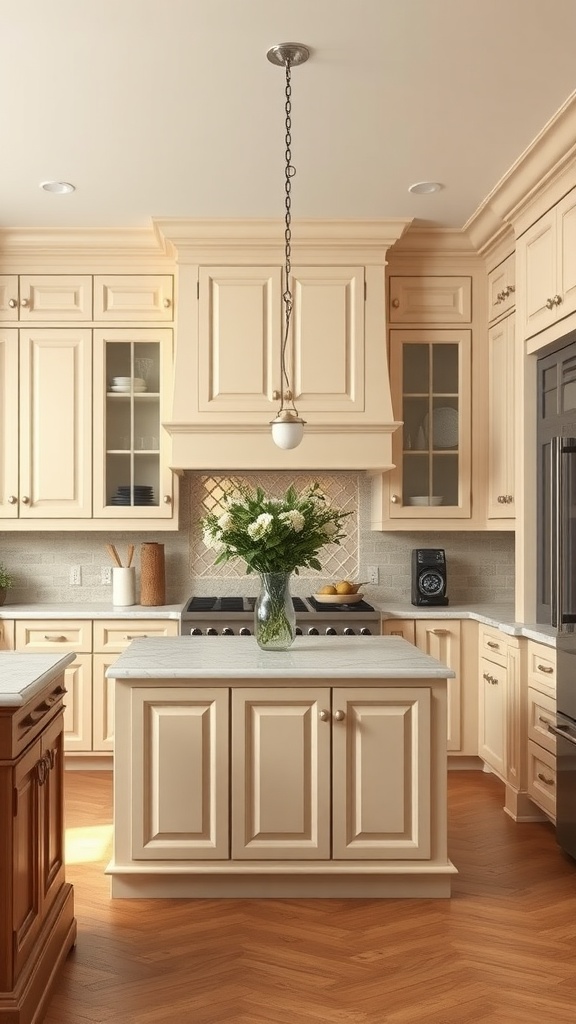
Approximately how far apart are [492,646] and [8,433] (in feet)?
9.23

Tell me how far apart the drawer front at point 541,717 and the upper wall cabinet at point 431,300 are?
2.18 m

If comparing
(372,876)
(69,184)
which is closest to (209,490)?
(69,184)

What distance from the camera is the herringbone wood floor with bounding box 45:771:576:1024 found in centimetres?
254

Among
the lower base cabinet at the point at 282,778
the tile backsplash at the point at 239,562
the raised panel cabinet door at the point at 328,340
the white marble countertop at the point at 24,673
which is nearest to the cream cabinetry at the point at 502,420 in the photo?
the tile backsplash at the point at 239,562

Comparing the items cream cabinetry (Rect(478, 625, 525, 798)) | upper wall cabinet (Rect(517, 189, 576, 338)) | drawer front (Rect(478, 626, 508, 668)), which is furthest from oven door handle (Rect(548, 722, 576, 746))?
upper wall cabinet (Rect(517, 189, 576, 338))

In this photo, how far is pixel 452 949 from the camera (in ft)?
9.50

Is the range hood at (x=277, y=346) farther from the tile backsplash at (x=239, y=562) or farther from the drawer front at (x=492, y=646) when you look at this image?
the drawer front at (x=492, y=646)

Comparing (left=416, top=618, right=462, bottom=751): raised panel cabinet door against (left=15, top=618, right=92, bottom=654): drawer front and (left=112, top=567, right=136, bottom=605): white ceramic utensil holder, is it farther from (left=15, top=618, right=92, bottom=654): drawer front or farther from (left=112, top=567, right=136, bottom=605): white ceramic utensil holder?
(left=15, top=618, right=92, bottom=654): drawer front

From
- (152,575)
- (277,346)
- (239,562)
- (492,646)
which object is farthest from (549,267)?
(152,575)

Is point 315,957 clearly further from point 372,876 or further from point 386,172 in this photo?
point 386,172

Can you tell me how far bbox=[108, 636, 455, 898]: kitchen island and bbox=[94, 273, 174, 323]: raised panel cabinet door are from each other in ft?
8.49

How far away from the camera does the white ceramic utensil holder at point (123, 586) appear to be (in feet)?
17.3

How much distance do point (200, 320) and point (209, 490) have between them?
1045mm

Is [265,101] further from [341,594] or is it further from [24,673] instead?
[341,594]
